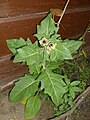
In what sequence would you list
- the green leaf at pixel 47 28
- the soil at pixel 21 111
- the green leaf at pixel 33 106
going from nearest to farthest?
the green leaf at pixel 47 28
the green leaf at pixel 33 106
the soil at pixel 21 111

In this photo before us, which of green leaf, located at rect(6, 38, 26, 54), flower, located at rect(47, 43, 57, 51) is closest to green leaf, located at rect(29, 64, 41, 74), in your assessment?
green leaf, located at rect(6, 38, 26, 54)

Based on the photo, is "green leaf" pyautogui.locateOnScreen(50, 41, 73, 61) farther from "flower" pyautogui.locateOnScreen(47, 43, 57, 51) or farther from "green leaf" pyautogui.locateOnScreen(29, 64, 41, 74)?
"green leaf" pyautogui.locateOnScreen(29, 64, 41, 74)

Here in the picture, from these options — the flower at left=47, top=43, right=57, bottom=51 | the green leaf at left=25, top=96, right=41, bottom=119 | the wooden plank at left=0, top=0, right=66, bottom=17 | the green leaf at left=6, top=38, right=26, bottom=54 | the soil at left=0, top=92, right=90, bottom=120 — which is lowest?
the soil at left=0, top=92, right=90, bottom=120

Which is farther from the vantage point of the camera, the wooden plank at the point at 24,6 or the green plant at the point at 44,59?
the wooden plank at the point at 24,6

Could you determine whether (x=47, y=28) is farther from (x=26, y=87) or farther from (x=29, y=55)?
(x=26, y=87)

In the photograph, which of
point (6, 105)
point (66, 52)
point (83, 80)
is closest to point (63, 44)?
point (66, 52)

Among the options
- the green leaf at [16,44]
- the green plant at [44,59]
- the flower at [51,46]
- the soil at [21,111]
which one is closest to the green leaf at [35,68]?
the green plant at [44,59]

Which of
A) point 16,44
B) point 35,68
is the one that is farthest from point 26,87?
point 16,44

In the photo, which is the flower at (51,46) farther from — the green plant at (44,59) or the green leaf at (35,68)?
the green leaf at (35,68)
